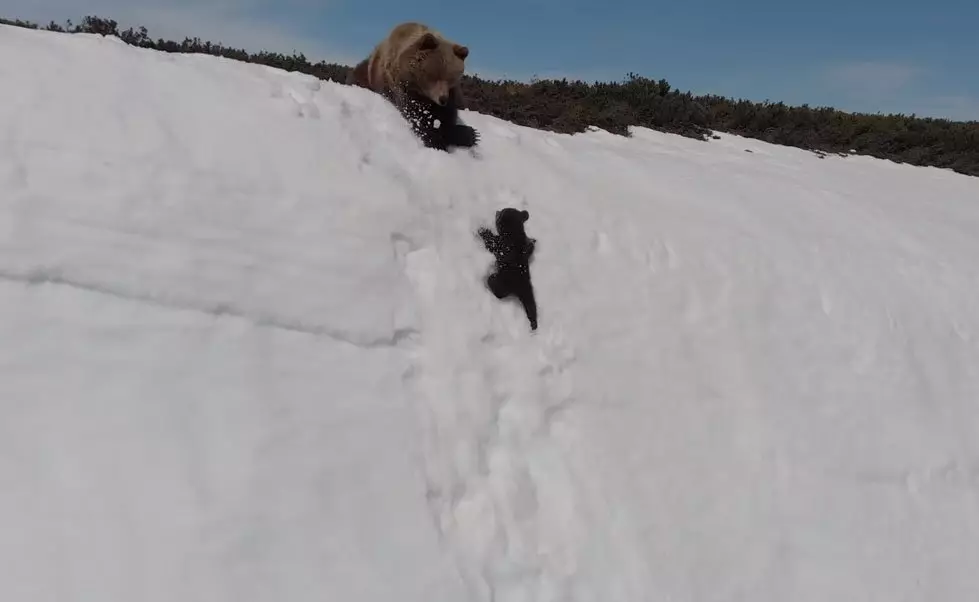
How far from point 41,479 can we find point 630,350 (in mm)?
3425

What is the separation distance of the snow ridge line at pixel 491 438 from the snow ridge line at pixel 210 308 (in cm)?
21

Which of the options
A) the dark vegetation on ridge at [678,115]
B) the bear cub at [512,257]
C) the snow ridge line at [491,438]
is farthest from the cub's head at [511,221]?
the dark vegetation on ridge at [678,115]

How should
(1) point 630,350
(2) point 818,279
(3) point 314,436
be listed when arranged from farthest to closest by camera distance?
(2) point 818,279, (1) point 630,350, (3) point 314,436

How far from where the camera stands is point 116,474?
2643 mm

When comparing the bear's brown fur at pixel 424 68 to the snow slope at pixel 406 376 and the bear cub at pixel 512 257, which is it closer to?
the snow slope at pixel 406 376

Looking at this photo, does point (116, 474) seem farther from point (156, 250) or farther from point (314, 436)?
point (156, 250)

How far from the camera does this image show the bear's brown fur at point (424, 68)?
521 cm

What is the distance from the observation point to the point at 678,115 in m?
12.9

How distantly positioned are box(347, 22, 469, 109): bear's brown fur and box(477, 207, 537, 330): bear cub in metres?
1.13

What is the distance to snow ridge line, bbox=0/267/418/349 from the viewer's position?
2.94 meters

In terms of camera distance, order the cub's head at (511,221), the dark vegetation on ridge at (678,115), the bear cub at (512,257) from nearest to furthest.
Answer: the bear cub at (512,257) < the cub's head at (511,221) < the dark vegetation on ridge at (678,115)

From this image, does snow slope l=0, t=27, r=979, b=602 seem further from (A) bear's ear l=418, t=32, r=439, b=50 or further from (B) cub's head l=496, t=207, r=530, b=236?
(A) bear's ear l=418, t=32, r=439, b=50

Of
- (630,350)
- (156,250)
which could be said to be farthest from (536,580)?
(156,250)

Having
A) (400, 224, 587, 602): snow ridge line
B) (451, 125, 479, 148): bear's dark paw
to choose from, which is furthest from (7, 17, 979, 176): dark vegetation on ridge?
(400, 224, 587, 602): snow ridge line
